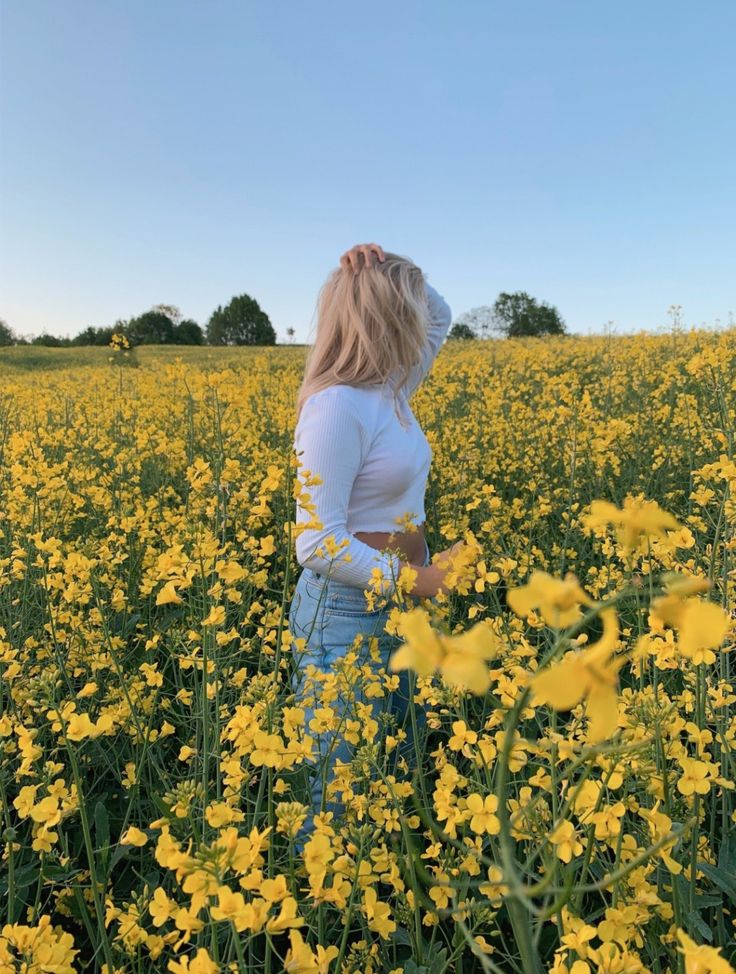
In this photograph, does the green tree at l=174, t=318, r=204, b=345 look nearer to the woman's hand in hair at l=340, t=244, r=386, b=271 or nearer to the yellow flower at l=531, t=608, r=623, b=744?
the woman's hand in hair at l=340, t=244, r=386, b=271

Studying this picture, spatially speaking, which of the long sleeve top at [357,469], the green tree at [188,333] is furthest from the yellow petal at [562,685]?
the green tree at [188,333]

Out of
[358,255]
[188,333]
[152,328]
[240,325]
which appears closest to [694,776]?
[358,255]

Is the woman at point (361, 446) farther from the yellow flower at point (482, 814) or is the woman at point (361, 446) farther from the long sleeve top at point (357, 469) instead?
the yellow flower at point (482, 814)

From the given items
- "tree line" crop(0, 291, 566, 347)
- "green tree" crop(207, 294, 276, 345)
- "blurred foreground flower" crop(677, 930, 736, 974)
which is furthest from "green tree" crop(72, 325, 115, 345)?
"blurred foreground flower" crop(677, 930, 736, 974)

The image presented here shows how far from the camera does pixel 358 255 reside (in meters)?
2.50

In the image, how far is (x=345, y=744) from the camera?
1910 millimetres

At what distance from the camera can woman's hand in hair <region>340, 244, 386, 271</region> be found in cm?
246

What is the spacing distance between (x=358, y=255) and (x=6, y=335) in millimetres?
38112

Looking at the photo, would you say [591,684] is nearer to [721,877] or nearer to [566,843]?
[566,843]

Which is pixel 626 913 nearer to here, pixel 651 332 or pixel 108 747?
pixel 108 747

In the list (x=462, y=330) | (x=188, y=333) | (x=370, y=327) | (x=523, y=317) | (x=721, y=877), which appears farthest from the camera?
(x=188, y=333)

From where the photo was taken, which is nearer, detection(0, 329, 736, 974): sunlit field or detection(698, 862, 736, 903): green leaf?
detection(0, 329, 736, 974): sunlit field

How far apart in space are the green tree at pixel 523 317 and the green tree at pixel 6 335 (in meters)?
24.4

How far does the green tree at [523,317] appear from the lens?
113 feet
